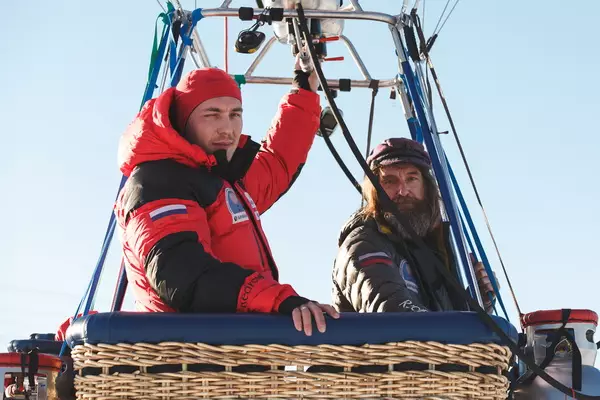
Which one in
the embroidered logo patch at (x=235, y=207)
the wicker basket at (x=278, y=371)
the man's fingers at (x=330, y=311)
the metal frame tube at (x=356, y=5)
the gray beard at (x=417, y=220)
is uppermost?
the metal frame tube at (x=356, y=5)

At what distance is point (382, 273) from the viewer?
3176 mm

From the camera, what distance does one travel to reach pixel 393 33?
382cm

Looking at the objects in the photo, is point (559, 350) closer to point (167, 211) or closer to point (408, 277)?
point (408, 277)

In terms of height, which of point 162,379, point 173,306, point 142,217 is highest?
point 142,217

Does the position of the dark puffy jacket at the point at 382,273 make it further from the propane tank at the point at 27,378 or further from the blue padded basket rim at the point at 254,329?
the propane tank at the point at 27,378

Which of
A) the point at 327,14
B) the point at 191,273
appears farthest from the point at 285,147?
the point at 191,273

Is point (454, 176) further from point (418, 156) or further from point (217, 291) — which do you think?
point (217, 291)

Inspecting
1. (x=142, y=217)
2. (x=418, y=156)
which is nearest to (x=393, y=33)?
(x=418, y=156)

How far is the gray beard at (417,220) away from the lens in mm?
3434

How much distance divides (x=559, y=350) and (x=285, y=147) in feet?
3.86

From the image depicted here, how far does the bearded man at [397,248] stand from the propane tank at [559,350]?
1.44 ft

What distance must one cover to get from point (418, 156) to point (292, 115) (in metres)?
0.55

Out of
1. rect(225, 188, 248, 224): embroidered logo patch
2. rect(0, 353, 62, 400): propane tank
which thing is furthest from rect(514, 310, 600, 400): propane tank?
rect(0, 353, 62, 400): propane tank

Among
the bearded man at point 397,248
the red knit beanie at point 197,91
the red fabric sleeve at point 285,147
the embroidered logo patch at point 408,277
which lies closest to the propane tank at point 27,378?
the red knit beanie at point 197,91
